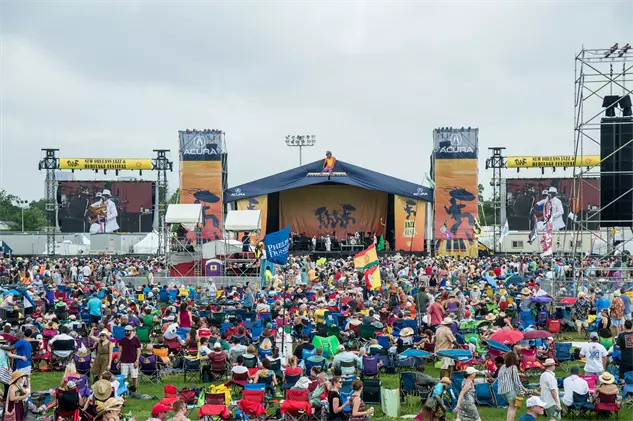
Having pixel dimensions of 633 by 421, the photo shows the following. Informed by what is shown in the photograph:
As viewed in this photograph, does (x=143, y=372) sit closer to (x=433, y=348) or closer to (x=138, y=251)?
(x=433, y=348)

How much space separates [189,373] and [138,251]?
3826 cm

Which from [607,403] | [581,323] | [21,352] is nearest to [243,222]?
[581,323]

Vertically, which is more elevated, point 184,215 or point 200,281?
point 184,215

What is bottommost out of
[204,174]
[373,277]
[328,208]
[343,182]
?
[373,277]

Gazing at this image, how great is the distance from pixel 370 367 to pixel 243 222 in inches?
740

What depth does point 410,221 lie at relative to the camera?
44.5 metres

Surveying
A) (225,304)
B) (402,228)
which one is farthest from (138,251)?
(225,304)

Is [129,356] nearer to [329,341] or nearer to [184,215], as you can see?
[329,341]

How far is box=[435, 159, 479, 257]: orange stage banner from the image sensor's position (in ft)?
A: 143

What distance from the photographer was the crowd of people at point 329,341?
10.2m

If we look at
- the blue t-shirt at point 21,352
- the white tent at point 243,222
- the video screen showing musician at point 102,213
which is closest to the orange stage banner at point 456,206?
the white tent at point 243,222

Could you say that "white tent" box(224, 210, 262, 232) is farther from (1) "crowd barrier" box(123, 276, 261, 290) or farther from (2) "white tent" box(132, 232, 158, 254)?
(2) "white tent" box(132, 232, 158, 254)

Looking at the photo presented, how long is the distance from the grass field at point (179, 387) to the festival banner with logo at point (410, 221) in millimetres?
29783

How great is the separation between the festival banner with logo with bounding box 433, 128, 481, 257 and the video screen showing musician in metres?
20.2
